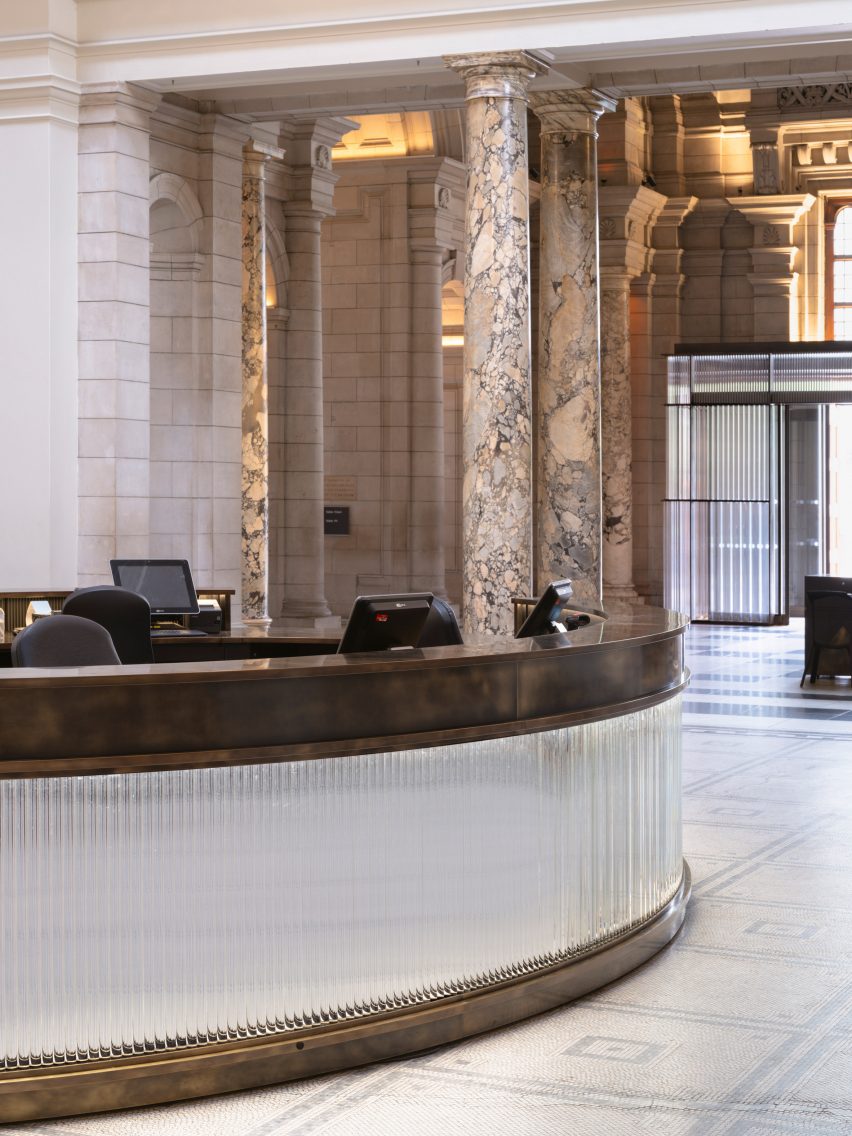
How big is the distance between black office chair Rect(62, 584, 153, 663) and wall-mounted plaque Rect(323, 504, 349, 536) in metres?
12.7

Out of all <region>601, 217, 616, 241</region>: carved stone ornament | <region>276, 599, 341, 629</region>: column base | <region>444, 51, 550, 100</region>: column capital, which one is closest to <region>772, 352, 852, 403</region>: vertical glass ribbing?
<region>601, 217, 616, 241</region>: carved stone ornament

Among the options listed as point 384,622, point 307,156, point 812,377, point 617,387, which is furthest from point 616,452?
point 384,622

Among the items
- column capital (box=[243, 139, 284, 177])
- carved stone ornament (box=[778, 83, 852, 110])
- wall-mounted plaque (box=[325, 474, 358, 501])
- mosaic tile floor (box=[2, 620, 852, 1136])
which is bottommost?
mosaic tile floor (box=[2, 620, 852, 1136])

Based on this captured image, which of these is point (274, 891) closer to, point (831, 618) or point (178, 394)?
point (178, 394)

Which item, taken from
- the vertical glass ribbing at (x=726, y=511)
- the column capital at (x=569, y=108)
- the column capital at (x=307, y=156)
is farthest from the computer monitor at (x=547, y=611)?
the vertical glass ribbing at (x=726, y=511)

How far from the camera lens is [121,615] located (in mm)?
7531

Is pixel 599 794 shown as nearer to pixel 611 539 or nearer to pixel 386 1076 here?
pixel 386 1076

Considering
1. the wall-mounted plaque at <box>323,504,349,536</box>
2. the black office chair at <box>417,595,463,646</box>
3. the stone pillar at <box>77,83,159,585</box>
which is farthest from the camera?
the wall-mounted plaque at <box>323,504,349,536</box>

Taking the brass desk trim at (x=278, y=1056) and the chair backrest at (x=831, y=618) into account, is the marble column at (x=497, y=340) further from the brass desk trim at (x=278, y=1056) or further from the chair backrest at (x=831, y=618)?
the brass desk trim at (x=278, y=1056)

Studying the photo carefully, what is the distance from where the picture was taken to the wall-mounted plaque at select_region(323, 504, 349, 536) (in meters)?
20.3

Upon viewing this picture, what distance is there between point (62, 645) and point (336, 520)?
1490 centimetres

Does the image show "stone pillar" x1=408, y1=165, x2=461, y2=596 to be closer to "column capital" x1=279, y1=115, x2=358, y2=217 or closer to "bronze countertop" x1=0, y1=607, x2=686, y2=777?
"column capital" x1=279, y1=115, x2=358, y2=217

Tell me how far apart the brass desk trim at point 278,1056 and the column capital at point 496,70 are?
8105 millimetres

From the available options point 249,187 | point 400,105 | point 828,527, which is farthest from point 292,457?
point 828,527
